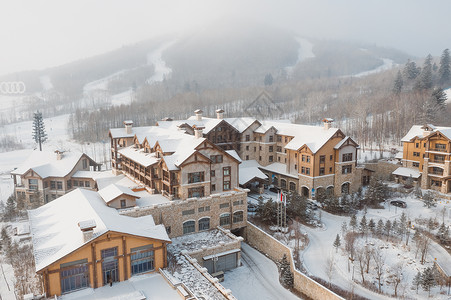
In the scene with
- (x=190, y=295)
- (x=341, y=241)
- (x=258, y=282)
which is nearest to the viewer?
(x=190, y=295)

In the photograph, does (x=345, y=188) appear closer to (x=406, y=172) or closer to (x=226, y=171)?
(x=406, y=172)

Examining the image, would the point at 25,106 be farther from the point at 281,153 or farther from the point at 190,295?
the point at 190,295

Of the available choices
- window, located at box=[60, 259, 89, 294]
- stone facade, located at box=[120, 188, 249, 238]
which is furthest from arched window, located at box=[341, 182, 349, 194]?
window, located at box=[60, 259, 89, 294]

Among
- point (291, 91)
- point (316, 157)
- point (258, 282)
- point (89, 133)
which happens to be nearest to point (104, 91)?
point (89, 133)

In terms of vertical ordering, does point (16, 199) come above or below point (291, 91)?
below

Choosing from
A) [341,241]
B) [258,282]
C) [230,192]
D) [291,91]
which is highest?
[291,91]

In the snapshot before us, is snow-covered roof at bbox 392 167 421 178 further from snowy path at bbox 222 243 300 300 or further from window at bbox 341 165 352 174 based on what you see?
snowy path at bbox 222 243 300 300

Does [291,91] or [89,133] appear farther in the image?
[291,91]
